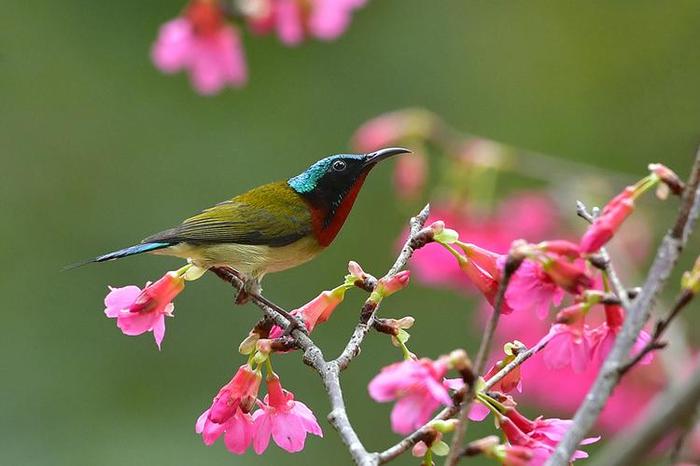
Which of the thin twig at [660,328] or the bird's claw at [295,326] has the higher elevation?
the thin twig at [660,328]

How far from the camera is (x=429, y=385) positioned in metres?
1.36

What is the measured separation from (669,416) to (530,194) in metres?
2.92

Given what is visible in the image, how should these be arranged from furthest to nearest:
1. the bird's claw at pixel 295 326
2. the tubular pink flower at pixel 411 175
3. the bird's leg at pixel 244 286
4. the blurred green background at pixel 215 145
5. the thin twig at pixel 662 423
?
the blurred green background at pixel 215 145, the tubular pink flower at pixel 411 175, the bird's leg at pixel 244 286, the bird's claw at pixel 295 326, the thin twig at pixel 662 423

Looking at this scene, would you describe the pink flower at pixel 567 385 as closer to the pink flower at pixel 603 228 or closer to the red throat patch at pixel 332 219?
the red throat patch at pixel 332 219

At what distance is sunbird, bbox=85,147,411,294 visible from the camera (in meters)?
2.43

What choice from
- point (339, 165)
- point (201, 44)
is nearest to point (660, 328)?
point (339, 165)

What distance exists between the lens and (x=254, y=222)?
261 centimetres

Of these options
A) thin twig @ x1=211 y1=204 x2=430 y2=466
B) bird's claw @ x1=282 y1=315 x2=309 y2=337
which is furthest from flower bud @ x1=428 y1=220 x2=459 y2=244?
bird's claw @ x1=282 y1=315 x2=309 y2=337

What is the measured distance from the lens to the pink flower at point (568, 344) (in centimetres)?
151

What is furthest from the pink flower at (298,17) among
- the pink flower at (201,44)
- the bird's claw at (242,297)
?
the bird's claw at (242,297)

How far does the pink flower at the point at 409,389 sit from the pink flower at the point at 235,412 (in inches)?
14.1

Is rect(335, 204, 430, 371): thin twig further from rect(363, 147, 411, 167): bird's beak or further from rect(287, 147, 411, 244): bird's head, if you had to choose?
rect(287, 147, 411, 244): bird's head

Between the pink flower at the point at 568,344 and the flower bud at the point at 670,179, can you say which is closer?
the flower bud at the point at 670,179

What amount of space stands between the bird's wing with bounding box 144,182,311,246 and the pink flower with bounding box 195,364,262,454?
751 millimetres
